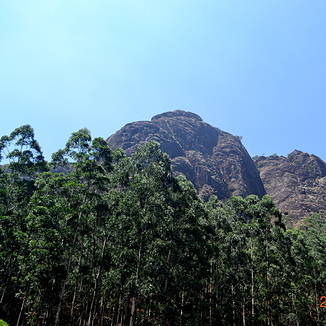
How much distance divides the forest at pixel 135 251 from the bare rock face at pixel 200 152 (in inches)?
2374

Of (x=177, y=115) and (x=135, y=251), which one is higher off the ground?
(x=177, y=115)

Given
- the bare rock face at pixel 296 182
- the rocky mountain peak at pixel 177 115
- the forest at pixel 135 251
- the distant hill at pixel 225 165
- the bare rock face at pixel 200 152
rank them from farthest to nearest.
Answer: the rocky mountain peak at pixel 177 115 < the bare rock face at pixel 200 152 < the distant hill at pixel 225 165 < the bare rock face at pixel 296 182 < the forest at pixel 135 251

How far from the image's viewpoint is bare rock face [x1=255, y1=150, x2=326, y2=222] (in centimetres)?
8831

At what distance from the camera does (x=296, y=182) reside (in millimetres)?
99312

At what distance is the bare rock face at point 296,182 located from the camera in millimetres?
88312

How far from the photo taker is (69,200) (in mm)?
18984

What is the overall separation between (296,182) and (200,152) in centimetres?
4109

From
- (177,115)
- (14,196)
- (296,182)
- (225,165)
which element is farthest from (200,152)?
(14,196)

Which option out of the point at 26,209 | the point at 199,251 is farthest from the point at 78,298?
the point at 199,251

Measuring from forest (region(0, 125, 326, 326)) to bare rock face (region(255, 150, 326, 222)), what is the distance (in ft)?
222

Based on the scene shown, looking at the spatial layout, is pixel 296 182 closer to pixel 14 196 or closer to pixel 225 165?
pixel 225 165

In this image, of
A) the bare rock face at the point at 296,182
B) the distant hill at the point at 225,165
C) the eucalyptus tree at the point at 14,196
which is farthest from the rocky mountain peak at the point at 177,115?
the eucalyptus tree at the point at 14,196

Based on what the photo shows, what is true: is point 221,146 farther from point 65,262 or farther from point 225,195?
point 65,262

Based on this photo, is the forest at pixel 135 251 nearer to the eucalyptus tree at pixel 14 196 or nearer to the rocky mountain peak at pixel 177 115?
the eucalyptus tree at pixel 14 196
